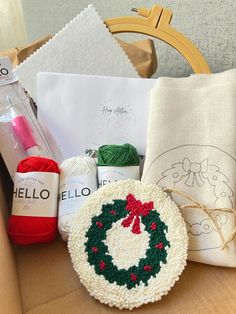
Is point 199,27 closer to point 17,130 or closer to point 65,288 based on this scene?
point 17,130

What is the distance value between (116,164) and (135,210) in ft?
0.27

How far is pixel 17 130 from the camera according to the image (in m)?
0.66

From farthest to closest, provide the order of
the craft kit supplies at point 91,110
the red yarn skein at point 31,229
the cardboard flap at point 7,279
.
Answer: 1. the craft kit supplies at point 91,110
2. the red yarn skein at point 31,229
3. the cardboard flap at point 7,279

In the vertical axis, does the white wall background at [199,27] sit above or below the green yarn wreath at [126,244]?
above

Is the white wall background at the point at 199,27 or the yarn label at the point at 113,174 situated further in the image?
the white wall background at the point at 199,27

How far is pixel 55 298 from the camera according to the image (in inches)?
20.7

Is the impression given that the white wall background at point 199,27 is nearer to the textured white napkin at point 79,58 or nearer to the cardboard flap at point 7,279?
the textured white napkin at point 79,58

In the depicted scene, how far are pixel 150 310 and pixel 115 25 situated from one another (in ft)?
Answer: 1.57

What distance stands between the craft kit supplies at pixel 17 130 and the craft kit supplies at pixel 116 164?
115mm

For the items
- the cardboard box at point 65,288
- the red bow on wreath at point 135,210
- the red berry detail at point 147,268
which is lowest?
the cardboard box at point 65,288

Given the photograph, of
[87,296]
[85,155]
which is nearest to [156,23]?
[85,155]

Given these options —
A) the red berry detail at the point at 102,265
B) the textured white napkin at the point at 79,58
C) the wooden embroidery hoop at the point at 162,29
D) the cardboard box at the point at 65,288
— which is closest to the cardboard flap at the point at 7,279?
the cardboard box at the point at 65,288

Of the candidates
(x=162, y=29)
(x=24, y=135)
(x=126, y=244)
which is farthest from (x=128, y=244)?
(x=162, y=29)

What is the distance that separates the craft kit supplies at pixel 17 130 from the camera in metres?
0.66
